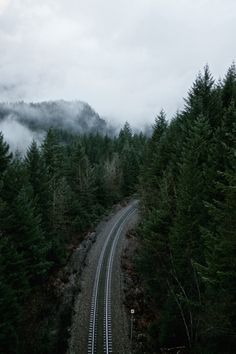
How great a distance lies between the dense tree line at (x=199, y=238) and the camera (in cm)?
1452

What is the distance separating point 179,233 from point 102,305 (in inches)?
486

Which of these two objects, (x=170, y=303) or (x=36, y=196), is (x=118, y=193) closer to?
(x=36, y=196)

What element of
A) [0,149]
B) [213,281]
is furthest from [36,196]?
[213,281]

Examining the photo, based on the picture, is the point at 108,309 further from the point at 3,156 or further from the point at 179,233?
the point at 3,156

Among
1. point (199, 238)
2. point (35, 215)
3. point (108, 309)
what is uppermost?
point (35, 215)

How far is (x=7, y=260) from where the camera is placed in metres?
22.7

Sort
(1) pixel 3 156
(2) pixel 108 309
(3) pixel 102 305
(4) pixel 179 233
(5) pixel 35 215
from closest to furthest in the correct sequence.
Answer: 1. (4) pixel 179 233
2. (2) pixel 108 309
3. (3) pixel 102 305
4. (1) pixel 3 156
5. (5) pixel 35 215

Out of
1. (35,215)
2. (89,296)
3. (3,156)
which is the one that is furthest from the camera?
(35,215)

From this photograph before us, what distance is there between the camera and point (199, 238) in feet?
71.9

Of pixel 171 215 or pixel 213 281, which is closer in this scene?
pixel 213 281

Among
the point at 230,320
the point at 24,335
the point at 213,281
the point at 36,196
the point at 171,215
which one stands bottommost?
the point at 24,335

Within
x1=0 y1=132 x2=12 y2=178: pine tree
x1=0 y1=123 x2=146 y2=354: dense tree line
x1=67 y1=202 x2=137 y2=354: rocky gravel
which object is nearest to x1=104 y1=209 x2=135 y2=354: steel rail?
x1=67 y1=202 x2=137 y2=354: rocky gravel

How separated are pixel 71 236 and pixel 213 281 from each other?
115 feet

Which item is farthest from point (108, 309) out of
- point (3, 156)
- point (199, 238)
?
point (3, 156)
